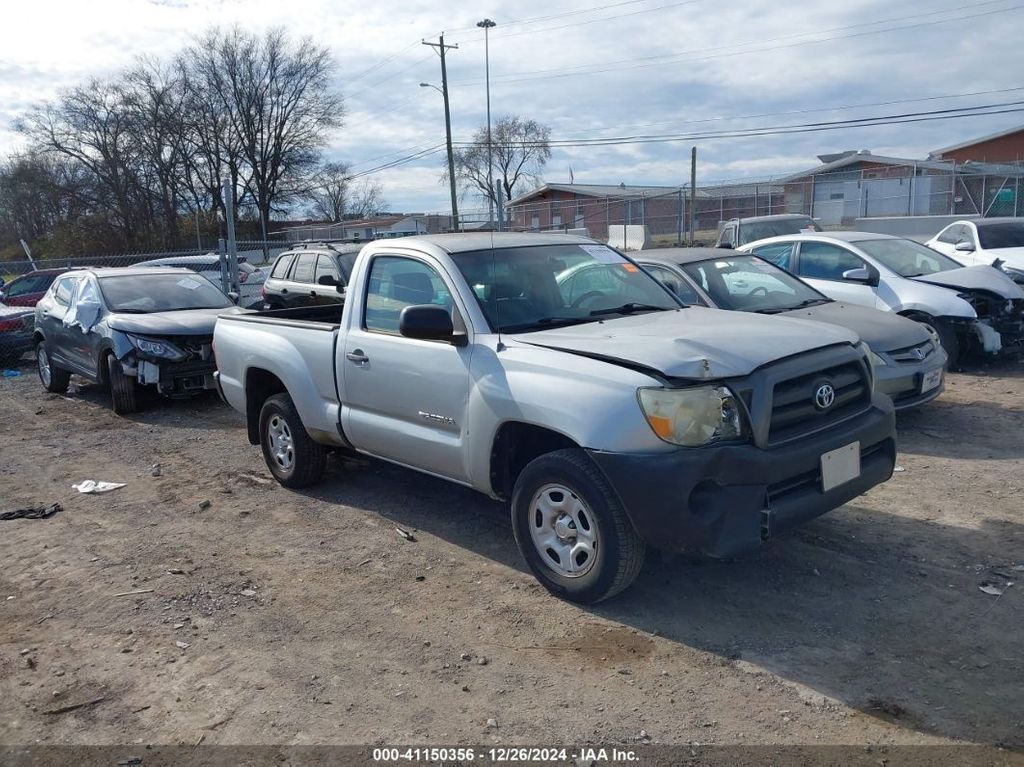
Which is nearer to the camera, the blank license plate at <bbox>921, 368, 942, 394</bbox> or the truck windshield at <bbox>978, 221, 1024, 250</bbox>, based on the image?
the blank license plate at <bbox>921, 368, 942, 394</bbox>

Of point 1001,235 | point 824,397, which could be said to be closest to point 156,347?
point 824,397

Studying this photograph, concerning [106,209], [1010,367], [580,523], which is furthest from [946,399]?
[106,209]

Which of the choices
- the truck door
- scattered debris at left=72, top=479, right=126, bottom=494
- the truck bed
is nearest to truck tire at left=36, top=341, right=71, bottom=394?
scattered debris at left=72, top=479, right=126, bottom=494

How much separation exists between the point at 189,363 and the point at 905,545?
767 centimetres

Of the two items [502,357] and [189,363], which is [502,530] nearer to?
[502,357]

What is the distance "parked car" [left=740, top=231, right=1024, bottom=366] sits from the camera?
8.95 meters

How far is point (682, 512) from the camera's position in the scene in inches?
145

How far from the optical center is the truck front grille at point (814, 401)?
395 centimetres

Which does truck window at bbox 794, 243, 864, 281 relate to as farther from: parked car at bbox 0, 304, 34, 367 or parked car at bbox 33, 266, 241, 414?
parked car at bbox 0, 304, 34, 367

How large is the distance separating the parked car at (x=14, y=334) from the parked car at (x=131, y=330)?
300 centimetres

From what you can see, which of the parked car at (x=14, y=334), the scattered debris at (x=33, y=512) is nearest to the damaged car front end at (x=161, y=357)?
the scattered debris at (x=33, y=512)

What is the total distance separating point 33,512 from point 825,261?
8359 millimetres

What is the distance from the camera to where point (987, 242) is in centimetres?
1259

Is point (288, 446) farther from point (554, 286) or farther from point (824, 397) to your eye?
point (824, 397)
